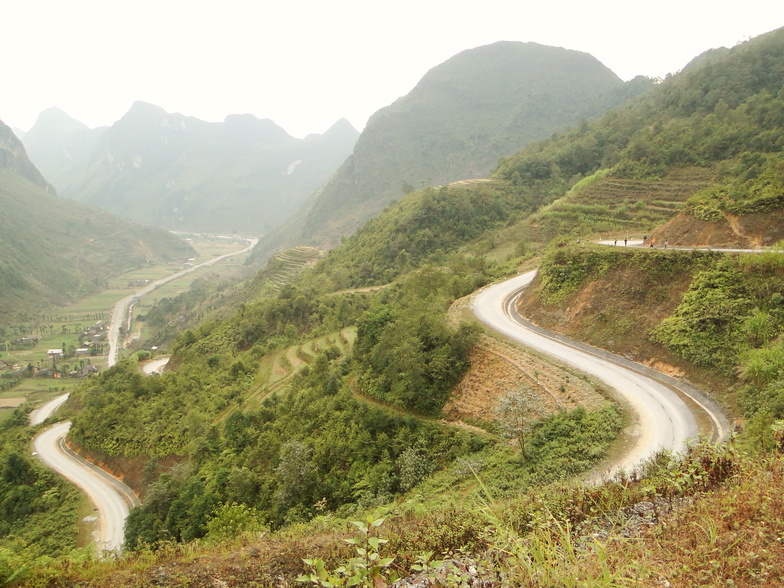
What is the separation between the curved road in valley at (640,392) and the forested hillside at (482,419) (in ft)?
1.89

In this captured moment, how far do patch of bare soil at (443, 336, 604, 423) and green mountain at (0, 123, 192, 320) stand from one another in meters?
120

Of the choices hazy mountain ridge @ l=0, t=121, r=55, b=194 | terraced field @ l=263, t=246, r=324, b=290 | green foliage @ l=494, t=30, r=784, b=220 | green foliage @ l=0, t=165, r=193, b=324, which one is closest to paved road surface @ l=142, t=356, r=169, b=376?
terraced field @ l=263, t=246, r=324, b=290

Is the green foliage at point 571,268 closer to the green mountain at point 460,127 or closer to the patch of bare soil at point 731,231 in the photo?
the patch of bare soil at point 731,231

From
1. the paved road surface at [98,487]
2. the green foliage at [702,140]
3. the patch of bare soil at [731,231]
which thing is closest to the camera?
the patch of bare soil at [731,231]

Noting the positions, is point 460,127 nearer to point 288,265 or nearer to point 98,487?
point 288,265

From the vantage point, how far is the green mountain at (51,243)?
114 metres

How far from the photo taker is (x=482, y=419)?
50.0 feet

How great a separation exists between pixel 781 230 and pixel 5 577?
1055 inches

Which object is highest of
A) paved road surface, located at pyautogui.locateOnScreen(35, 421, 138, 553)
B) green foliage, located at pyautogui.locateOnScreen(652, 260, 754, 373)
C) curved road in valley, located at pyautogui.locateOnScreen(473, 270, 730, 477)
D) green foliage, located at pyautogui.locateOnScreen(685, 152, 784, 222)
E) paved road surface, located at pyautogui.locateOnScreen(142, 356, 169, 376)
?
green foliage, located at pyautogui.locateOnScreen(685, 152, 784, 222)

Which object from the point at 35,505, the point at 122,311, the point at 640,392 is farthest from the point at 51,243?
the point at 640,392

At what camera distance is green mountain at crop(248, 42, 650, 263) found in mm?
140000

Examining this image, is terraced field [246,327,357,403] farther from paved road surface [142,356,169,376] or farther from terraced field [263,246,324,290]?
terraced field [263,246,324,290]

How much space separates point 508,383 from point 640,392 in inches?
166

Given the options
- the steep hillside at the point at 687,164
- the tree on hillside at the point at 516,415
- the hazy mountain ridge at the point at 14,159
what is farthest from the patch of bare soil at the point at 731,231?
the hazy mountain ridge at the point at 14,159
